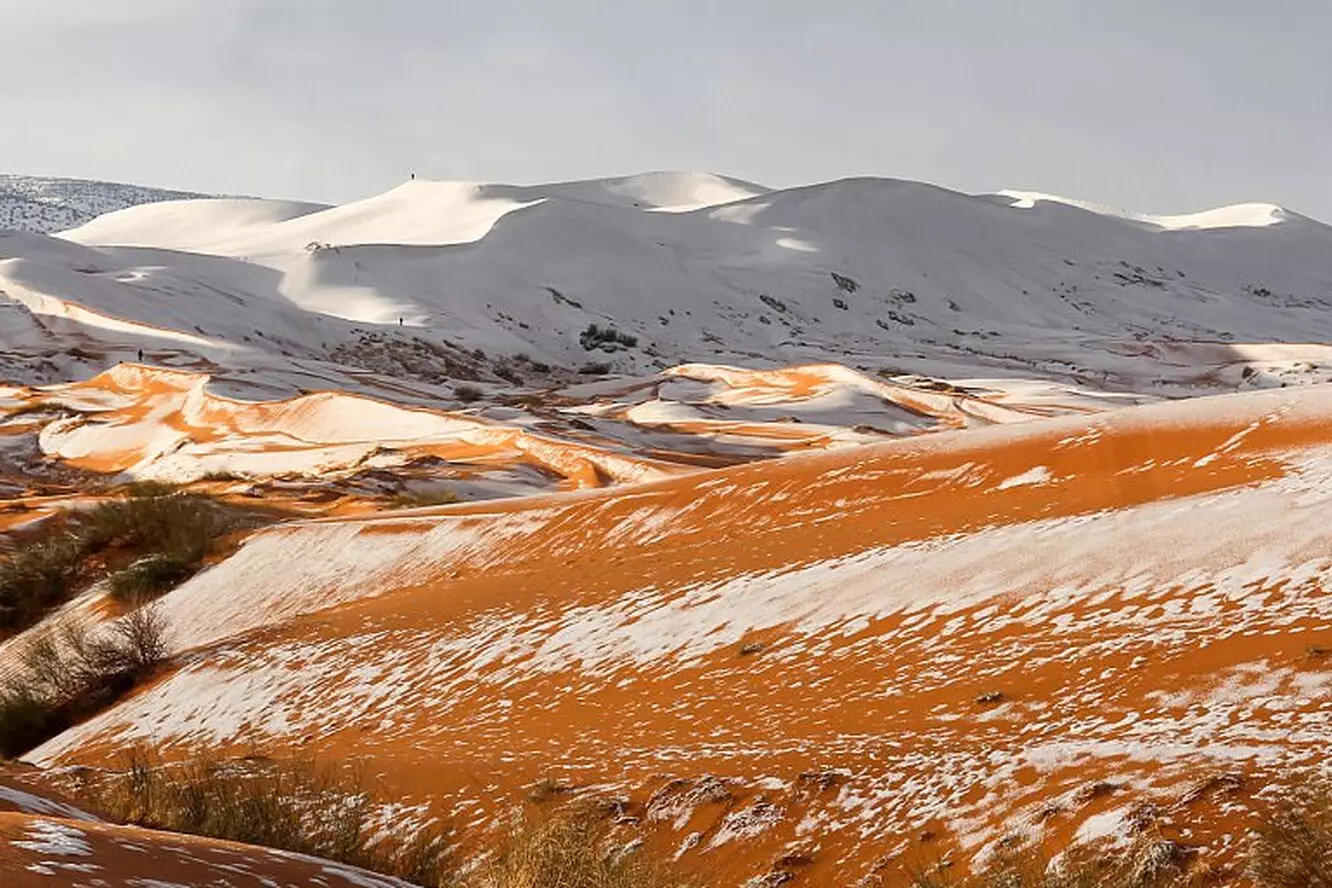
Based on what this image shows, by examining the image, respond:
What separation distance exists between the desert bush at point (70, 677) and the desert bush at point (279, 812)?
4.26 meters

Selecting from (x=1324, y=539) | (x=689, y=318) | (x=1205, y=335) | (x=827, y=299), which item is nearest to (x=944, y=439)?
(x=1324, y=539)

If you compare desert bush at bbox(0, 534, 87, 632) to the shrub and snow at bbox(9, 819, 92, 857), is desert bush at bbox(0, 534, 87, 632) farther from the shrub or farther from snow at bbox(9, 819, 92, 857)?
snow at bbox(9, 819, 92, 857)

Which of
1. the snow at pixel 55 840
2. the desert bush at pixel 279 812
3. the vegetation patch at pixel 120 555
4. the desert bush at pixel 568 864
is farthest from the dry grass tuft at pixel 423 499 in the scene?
the snow at pixel 55 840

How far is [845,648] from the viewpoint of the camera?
8500 millimetres

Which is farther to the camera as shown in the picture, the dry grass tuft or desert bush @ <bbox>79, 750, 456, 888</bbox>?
the dry grass tuft

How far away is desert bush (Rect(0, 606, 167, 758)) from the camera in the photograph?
1119cm

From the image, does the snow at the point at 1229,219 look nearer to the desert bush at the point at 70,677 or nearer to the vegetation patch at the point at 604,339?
the vegetation patch at the point at 604,339

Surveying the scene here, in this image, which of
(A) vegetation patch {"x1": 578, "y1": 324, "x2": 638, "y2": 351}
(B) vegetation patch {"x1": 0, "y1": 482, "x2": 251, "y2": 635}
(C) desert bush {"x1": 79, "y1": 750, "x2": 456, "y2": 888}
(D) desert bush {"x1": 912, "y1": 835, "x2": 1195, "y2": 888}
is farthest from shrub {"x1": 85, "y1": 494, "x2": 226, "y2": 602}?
(A) vegetation patch {"x1": 578, "y1": 324, "x2": 638, "y2": 351}

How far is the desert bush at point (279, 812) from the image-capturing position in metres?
5.89

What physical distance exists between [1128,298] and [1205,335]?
17256mm

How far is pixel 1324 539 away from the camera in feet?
25.9

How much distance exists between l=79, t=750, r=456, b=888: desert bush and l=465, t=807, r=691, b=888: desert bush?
0.47 meters

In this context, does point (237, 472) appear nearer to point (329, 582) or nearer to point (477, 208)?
point (329, 582)

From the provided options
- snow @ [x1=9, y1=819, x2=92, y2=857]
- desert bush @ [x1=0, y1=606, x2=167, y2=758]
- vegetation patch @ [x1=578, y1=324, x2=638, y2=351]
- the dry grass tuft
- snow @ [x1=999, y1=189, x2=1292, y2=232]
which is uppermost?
snow @ [x1=999, y1=189, x2=1292, y2=232]
